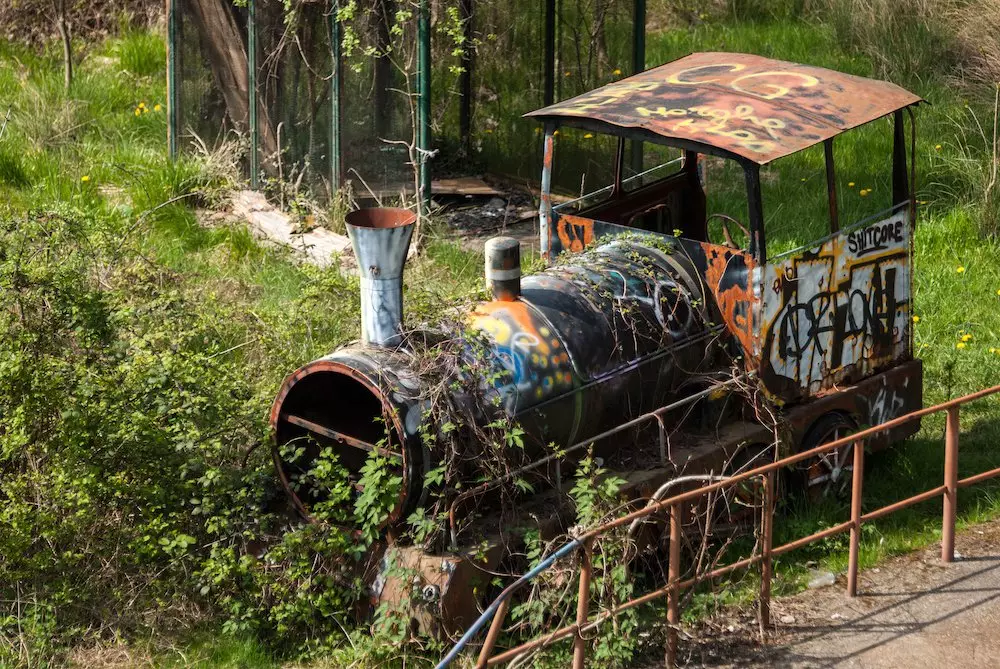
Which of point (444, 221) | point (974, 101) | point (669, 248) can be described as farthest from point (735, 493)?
point (974, 101)

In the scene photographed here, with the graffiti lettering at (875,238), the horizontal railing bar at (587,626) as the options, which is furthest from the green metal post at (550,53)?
the horizontal railing bar at (587,626)

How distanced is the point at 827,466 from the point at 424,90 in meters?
4.69

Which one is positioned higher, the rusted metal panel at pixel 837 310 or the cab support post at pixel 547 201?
the cab support post at pixel 547 201

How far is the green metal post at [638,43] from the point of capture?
1138 centimetres

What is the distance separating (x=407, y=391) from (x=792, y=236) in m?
6.43

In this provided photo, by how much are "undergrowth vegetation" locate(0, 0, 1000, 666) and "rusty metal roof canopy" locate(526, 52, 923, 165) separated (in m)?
1.22

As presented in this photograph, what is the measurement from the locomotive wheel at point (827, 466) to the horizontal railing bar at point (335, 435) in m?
2.58

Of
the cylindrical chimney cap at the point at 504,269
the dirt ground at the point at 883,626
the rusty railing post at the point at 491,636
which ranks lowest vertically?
the dirt ground at the point at 883,626

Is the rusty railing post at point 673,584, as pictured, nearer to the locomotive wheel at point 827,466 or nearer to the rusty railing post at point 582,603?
the rusty railing post at point 582,603

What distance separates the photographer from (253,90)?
37.3 ft

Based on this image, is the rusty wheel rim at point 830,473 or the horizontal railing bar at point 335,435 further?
the rusty wheel rim at point 830,473

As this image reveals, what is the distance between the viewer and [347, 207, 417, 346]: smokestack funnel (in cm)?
568

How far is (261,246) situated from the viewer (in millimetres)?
10367

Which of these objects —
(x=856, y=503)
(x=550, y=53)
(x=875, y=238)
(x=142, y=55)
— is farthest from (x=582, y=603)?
(x=142, y=55)
